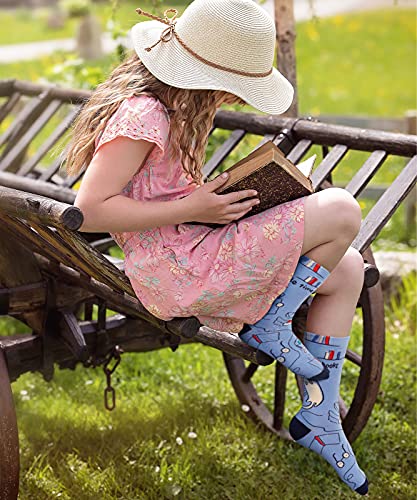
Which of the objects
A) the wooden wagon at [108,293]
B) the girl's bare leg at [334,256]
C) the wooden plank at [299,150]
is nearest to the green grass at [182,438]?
the wooden wagon at [108,293]

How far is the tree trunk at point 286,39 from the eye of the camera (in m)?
4.14

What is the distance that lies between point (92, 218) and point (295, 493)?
1261mm

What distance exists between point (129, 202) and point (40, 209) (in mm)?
226

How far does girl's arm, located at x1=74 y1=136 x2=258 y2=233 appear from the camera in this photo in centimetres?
249

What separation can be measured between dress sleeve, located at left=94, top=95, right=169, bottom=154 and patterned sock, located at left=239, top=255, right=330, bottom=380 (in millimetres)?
499

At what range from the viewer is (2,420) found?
2754 mm

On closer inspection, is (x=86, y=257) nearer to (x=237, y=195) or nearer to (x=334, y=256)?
(x=237, y=195)

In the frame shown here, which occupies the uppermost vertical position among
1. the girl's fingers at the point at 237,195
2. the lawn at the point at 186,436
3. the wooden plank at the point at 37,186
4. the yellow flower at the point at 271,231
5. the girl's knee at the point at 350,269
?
the girl's fingers at the point at 237,195

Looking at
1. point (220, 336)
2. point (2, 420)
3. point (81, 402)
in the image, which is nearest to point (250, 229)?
point (220, 336)

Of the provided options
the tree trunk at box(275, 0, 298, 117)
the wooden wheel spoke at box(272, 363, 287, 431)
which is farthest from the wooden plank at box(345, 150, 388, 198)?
the tree trunk at box(275, 0, 298, 117)

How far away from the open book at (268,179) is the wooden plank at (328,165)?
2.01ft

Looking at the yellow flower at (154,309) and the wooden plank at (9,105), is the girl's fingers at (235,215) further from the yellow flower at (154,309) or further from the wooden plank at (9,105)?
the wooden plank at (9,105)

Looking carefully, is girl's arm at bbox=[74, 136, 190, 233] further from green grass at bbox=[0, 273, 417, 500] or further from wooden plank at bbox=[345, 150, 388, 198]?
green grass at bbox=[0, 273, 417, 500]

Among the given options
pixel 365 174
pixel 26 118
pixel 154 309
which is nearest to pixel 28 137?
pixel 26 118
